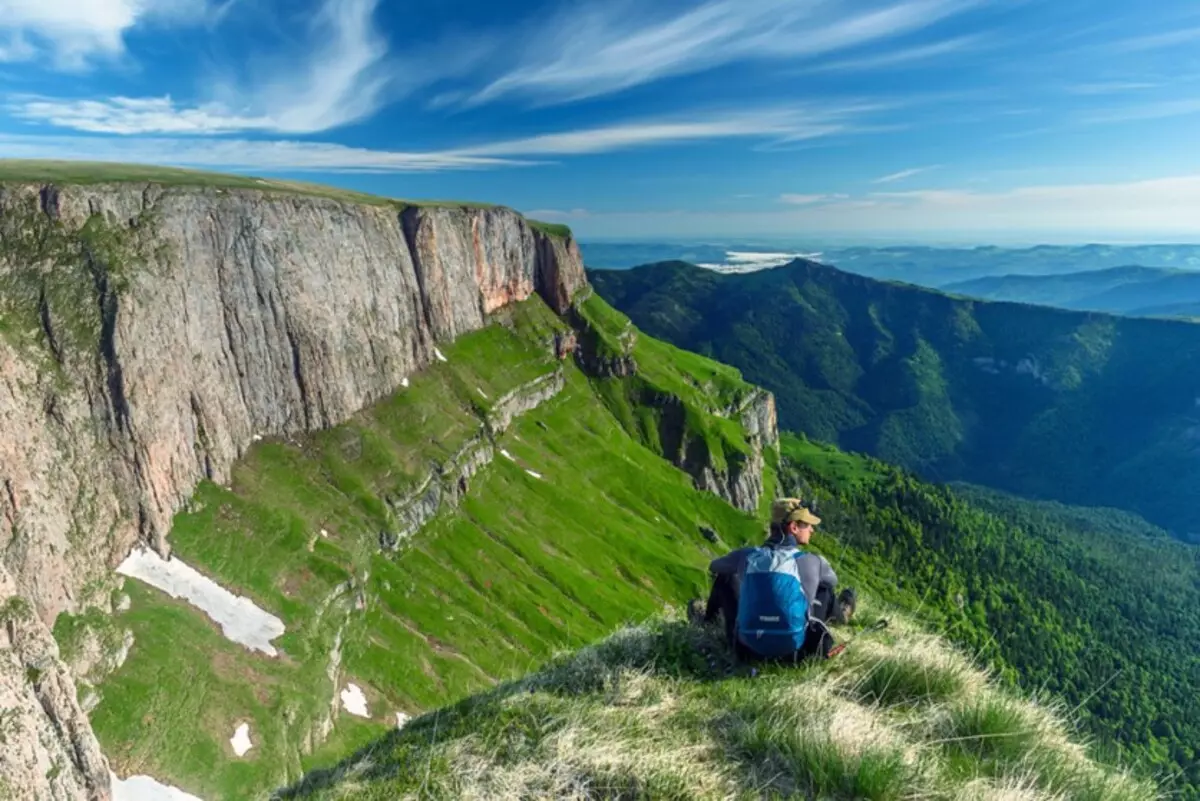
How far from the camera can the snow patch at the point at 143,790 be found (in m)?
77.7

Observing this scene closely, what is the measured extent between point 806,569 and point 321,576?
121518 millimetres

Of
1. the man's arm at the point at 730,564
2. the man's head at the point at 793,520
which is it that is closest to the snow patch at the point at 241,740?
the man's arm at the point at 730,564

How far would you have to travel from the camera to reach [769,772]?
28.8 feet

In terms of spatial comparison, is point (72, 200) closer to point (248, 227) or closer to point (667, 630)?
point (248, 227)

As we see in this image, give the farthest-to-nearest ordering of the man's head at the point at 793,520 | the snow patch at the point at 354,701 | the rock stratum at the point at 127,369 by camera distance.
→ the snow patch at the point at 354,701 → the rock stratum at the point at 127,369 → the man's head at the point at 793,520

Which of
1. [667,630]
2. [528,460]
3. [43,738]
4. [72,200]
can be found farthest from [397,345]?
[667,630]

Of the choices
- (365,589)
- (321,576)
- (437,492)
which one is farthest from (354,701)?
(437,492)

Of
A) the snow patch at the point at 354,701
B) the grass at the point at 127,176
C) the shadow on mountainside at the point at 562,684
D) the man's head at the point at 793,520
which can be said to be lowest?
the snow patch at the point at 354,701

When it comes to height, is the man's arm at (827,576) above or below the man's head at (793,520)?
below

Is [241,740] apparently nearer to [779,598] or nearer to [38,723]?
[38,723]

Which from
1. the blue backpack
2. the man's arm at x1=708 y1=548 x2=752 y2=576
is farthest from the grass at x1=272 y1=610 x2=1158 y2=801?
the man's arm at x1=708 y1=548 x2=752 y2=576

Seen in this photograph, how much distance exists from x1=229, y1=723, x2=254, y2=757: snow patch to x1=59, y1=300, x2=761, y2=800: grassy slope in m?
0.88

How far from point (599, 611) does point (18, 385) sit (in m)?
110

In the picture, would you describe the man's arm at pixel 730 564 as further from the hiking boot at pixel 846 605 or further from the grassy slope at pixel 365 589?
the grassy slope at pixel 365 589
